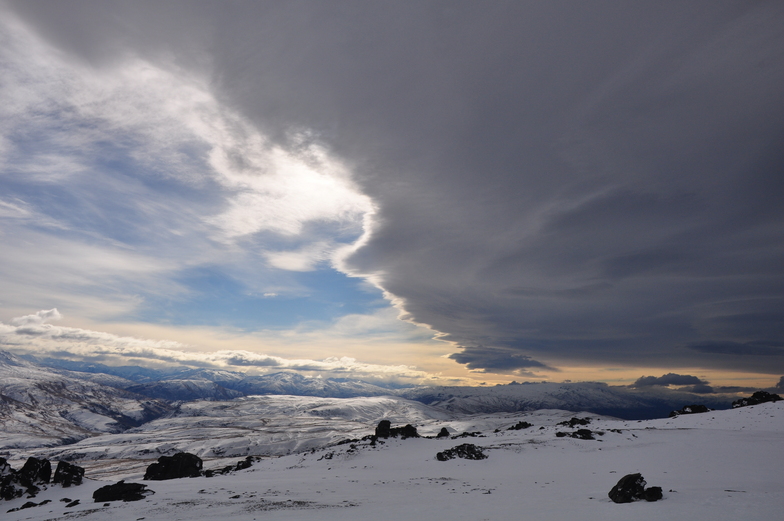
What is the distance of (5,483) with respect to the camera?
102 feet

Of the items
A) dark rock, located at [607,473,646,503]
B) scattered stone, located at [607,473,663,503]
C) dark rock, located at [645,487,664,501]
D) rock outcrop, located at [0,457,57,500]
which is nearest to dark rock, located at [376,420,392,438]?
rock outcrop, located at [0,457,57,500]

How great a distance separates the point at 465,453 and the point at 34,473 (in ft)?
146

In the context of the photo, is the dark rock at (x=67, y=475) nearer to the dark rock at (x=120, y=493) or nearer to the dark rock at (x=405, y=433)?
the dark rock at (x=120, y=493)

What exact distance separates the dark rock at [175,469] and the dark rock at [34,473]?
10051 mm

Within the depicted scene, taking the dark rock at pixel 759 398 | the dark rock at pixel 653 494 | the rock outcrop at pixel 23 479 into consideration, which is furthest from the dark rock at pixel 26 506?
the dark rock at pixel 759 398

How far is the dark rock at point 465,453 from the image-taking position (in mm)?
41109

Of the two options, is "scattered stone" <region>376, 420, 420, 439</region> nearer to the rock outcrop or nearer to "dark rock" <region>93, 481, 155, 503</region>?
"dark rock" <region>93, 481, 155, 503</region>

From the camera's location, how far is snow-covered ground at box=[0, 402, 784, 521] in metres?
17.3

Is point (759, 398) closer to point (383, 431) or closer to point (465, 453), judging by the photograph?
point (465, 453)

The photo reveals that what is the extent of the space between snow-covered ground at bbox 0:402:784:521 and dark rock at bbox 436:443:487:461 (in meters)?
1.14

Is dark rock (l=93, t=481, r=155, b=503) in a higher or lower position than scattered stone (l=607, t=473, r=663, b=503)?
lower

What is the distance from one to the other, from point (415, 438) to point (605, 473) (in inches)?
1416

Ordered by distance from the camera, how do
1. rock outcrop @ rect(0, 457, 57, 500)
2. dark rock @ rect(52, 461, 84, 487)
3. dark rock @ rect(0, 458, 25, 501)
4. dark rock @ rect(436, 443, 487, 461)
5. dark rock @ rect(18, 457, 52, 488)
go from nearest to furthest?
dark rock @ rect(0, 458, 25, 501)
rock outcrop @ rect(0, 457, 57, 500)
dark rock @ rect(18, 457, 52, 488)
dark rock @ rect(52, 461, 84, 487)
dark rock @ rect(436, 443, 487, 461)

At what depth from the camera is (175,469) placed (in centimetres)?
4272
